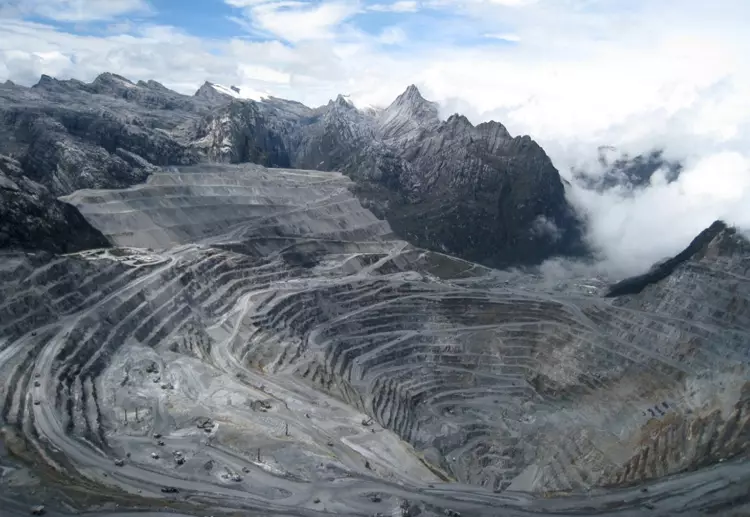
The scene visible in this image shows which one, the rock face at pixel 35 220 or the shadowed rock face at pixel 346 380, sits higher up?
the rock face at pixel 35 220

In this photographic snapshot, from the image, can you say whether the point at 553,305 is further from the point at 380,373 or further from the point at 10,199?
the point at 10,199

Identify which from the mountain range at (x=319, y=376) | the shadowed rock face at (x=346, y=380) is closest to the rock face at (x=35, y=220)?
the mountain range at (x=319, y=376)

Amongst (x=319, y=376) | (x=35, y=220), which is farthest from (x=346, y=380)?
(x=35, y=220)

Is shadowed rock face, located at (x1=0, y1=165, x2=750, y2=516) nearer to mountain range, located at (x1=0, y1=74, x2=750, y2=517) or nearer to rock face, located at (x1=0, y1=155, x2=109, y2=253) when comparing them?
mountain range, located at (x1=0, y1=74, x2=750, y2=517)

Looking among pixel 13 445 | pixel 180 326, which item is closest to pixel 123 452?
pixel 13 445

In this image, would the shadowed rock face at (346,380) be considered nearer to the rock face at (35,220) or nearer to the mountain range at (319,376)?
the mountain range at (319,376)

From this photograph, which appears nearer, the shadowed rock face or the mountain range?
the mountain range

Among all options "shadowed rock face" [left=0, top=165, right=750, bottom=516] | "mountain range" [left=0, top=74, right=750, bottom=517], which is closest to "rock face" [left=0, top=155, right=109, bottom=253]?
"mountain range" [left=0, top=74, right=750, bottom=517]

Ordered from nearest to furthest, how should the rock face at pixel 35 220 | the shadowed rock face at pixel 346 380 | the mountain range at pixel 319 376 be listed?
the mountain range at pixel 319 376 → the shadowed rock face at pixel 346 380 → the rock face at pixel 35 220
